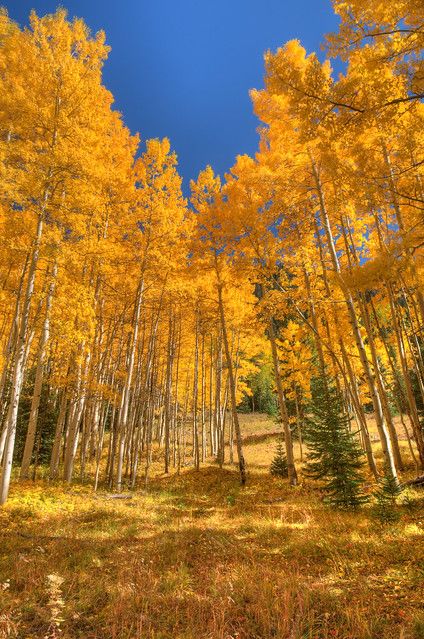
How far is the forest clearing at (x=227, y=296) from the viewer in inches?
149

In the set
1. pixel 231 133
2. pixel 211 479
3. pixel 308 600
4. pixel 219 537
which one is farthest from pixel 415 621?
pixel 231 133

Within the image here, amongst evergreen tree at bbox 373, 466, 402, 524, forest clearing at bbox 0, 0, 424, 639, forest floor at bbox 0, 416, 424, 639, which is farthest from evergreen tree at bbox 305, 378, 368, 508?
evergreen tree at bbox 373, 466, 402, 524

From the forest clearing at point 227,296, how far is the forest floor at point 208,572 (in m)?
0.03

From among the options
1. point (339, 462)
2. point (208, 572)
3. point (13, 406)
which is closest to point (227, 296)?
point (339, 462)

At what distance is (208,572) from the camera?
453 cm

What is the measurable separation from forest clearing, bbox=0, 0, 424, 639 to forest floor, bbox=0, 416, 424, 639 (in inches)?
1.3

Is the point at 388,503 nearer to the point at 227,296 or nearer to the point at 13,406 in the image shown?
the point at 13,406

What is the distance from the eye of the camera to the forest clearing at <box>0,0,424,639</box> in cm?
379

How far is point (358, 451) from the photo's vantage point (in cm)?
741

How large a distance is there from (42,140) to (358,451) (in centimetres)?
1123

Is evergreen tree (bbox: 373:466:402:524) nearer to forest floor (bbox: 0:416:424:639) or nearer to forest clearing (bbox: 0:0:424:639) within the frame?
forest clearing (bbox: 0:0:424:639)

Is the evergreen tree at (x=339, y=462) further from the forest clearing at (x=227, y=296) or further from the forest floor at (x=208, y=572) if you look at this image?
the forest floor at (x=208, y=572)

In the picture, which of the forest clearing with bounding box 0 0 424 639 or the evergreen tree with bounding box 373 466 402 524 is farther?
the evergreen tree with bounding box 373 466 402 524

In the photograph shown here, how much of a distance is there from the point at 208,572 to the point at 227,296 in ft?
31.3
